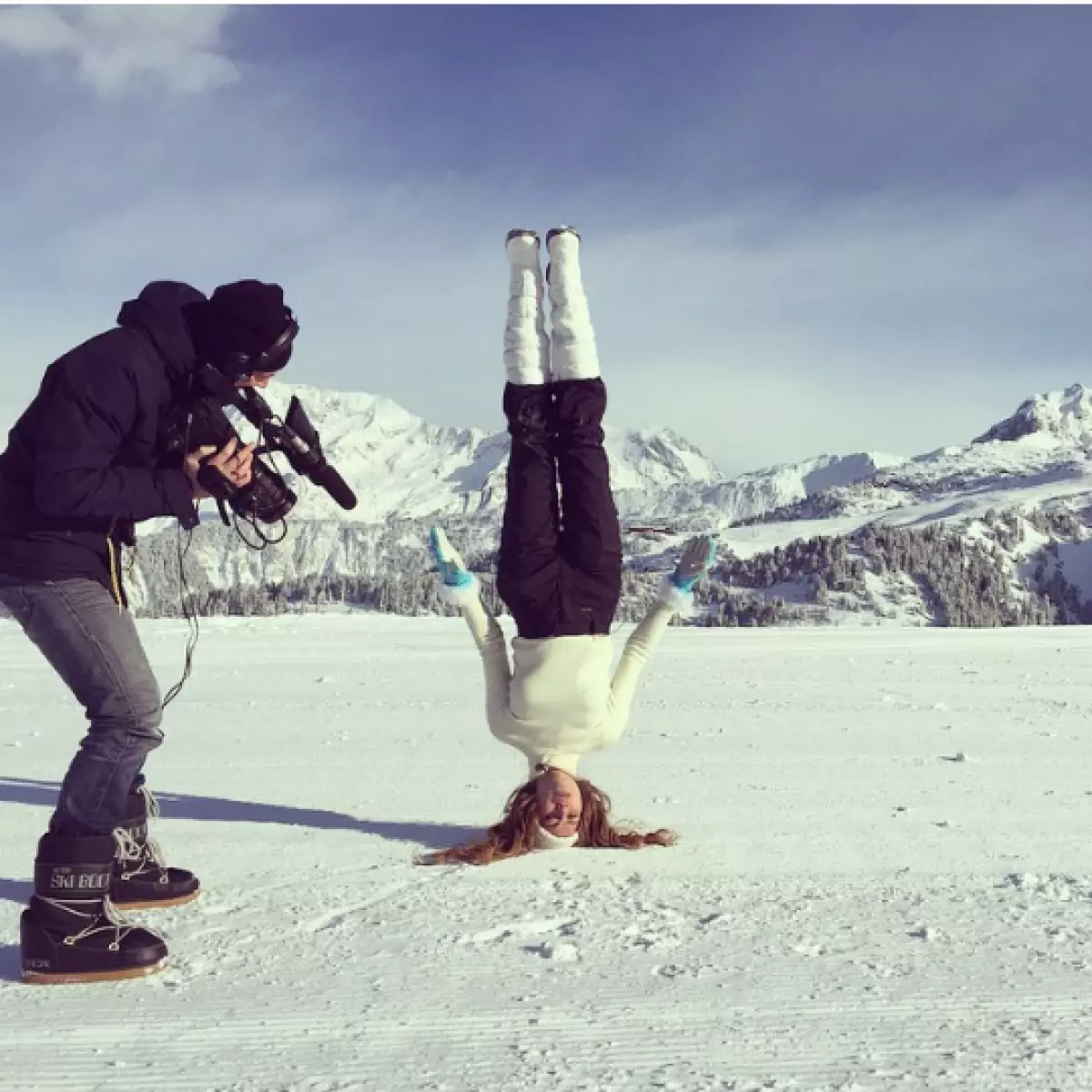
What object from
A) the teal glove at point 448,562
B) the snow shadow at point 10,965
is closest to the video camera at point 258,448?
the teal glove at point 448,562

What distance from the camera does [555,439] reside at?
5094mm

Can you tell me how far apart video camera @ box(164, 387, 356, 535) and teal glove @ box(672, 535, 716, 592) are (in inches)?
69.7

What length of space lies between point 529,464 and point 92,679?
2.38 meters

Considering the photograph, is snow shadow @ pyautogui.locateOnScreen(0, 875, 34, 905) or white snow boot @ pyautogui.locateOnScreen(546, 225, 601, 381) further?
white snow boot @ pyautogui.locateOnScreen(546, 225, 601, 381)

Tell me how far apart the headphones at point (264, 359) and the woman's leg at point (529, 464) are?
4.87 feet

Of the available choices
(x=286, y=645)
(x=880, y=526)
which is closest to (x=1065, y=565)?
(x=880, y=526)

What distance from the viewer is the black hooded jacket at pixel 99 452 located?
3035 mm

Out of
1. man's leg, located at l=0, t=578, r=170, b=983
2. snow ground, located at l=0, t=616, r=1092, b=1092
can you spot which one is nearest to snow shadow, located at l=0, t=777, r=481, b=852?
snow ground, located at l=0, t=616, r=1092, b=1092

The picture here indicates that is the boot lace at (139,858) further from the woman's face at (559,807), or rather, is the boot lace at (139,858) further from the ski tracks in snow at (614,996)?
the woman's face at (559,807)

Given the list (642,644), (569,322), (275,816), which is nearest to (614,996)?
(642,644)

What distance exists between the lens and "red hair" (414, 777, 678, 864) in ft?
13.6

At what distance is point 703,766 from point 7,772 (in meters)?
4.31

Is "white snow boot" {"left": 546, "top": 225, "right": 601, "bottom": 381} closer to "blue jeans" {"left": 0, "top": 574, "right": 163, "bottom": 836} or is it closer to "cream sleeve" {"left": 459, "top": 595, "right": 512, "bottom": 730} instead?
"cream sleeve" {"left": 459, "top": 595, "right": 512, "bottom": 730}

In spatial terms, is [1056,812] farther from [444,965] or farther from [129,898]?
[129,898]
